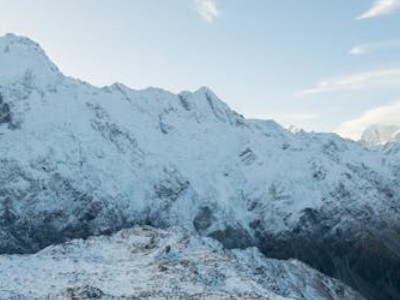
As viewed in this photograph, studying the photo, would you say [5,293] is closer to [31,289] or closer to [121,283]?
[31,289]

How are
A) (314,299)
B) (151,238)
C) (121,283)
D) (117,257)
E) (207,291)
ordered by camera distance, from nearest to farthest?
(207,291), (121,283), (117,257), (151,238), (314,299)

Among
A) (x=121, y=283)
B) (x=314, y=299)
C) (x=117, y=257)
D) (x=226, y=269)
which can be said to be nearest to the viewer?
(x=121, y=283)

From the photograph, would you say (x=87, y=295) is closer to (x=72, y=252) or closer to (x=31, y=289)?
(x=31, y=289)

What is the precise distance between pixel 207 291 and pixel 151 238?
132 ft

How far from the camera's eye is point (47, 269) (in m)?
92.8

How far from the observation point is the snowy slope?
3027 inches

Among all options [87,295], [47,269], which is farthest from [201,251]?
[87,295]

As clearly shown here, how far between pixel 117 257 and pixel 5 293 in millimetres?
28846

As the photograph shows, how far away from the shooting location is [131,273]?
90.2 m

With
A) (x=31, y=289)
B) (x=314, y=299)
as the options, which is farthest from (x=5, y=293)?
(x=314, y=299)

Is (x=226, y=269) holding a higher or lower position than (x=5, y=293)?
higher

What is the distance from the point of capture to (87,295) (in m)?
71.6

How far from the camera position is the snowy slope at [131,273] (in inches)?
3027

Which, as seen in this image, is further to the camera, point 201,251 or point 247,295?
point 201,251
